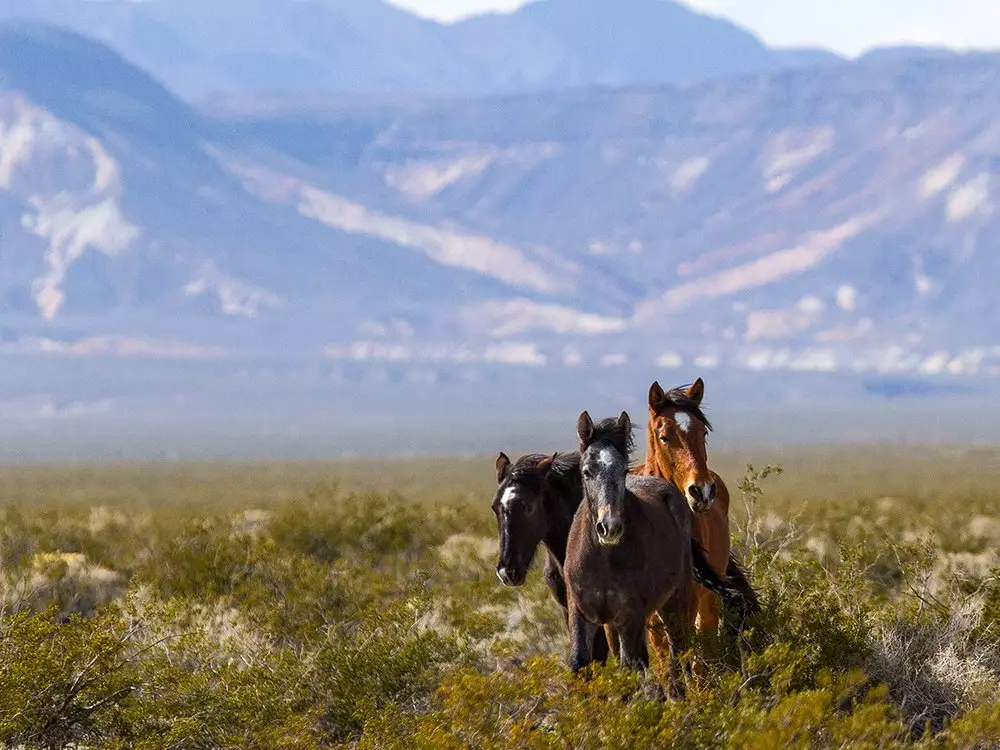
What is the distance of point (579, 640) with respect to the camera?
9.72 m

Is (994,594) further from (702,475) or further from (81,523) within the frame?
(81,523)

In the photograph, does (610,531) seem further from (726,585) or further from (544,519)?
(726,585)

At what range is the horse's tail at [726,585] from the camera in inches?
416

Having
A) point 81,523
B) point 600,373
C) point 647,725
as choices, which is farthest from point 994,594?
point 600,373

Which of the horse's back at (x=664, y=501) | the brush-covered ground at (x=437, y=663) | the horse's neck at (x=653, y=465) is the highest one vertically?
the horse's neck at (x=653, y=465)

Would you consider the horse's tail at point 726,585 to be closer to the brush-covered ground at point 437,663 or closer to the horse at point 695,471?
the horse at point 695,471

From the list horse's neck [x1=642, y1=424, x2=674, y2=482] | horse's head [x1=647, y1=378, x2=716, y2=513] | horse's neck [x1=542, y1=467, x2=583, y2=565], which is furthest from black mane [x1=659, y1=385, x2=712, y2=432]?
horse's neck [x1=542, y1=467, x2=583, y2=565]

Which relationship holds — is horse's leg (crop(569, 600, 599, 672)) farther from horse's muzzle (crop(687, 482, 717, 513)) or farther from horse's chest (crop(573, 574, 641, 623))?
horse's muzzle (crop(687, 482, 717, 513))

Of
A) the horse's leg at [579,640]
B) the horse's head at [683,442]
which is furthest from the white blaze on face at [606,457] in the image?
the horse's head at [683,442]

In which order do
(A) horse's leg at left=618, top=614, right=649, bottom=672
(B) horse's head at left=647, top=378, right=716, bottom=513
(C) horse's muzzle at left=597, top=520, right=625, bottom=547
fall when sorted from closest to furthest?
1. (C) horse's muzzle at left=597, top=520, right=625, bottom=547
2. (A) horse's leg at left=618, top=614, right=649, bottom=672
3. (B) horse's head at left=647, top=378, right=716, bottom=513

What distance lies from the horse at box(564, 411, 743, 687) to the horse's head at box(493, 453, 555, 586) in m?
0.53

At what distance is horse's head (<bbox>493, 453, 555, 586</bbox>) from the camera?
10328mm

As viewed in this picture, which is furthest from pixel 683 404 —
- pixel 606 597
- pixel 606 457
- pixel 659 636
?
pixel 606 597

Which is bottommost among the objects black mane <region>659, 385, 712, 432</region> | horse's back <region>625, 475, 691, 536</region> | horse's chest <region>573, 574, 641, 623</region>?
horse's chest <region>573, 574, 641, 623</region>
